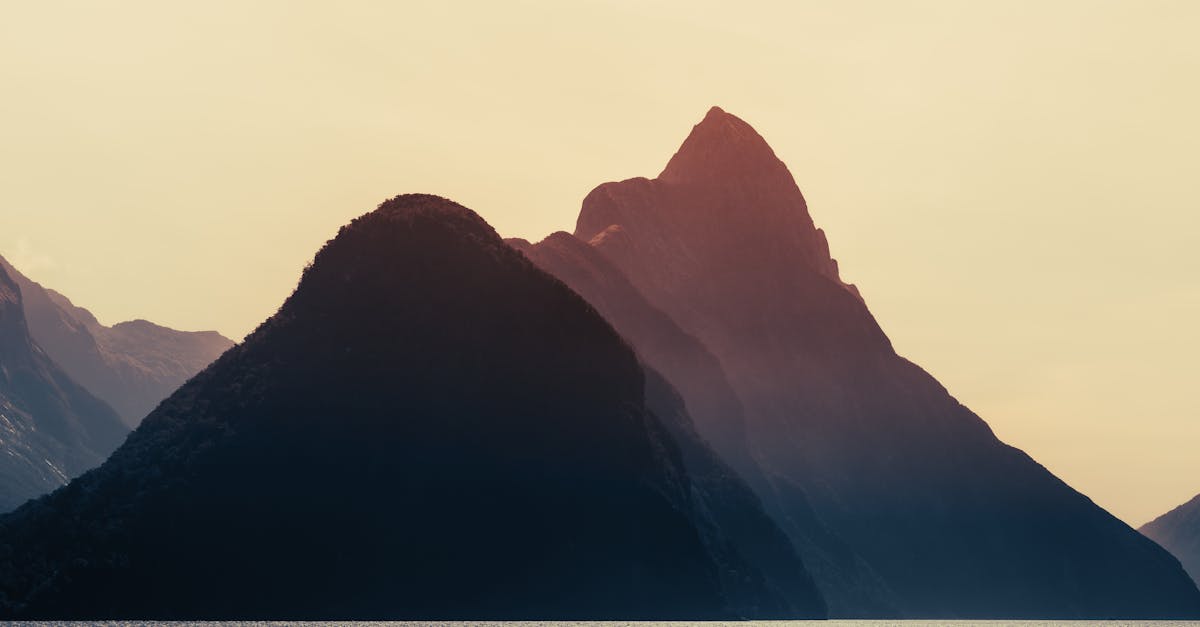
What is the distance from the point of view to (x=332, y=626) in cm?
19975

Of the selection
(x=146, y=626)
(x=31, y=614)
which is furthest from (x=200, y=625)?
(x=31, y=614)

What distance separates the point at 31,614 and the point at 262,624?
29.7 meters

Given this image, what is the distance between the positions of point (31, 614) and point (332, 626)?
38318mm

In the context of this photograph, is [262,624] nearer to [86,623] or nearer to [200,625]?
[200,625]

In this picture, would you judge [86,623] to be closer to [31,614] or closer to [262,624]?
[31,614]

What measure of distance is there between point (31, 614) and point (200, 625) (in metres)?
24.0

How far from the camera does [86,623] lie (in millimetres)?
195125

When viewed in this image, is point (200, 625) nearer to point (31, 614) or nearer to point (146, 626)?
point (146, 626)

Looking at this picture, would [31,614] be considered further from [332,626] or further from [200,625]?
[332,626]

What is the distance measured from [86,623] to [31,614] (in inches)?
367

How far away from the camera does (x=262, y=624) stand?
650ft

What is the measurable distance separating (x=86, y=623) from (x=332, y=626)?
30.3m

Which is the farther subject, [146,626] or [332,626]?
[332,626]

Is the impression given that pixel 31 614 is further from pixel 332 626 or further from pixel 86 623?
pixel 332 626
